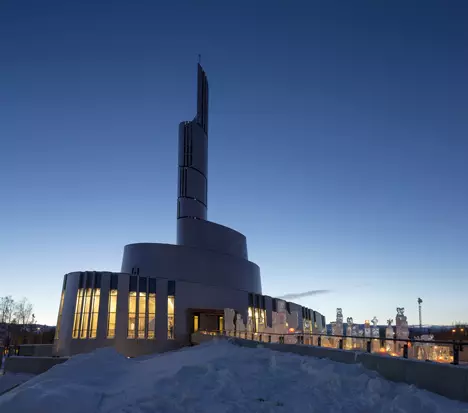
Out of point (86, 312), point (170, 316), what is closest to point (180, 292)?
point (170, 316)

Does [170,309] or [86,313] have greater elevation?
[170,309]

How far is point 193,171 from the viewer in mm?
71750

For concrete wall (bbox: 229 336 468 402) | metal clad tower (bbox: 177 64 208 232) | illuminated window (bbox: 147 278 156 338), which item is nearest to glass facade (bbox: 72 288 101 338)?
illuminated window (bbox: 147 278 156 338)

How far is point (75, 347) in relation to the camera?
45.0 metres

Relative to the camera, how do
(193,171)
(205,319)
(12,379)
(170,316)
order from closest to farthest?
(12,379), (170,316), (205,319), (193,171)

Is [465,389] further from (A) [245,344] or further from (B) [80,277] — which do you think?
(B) [80,277]

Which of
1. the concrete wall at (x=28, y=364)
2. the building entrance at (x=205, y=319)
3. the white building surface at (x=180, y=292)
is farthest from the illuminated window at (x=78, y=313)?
the building entrance at (x=205, y=319)

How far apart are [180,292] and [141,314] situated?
570 centimetres

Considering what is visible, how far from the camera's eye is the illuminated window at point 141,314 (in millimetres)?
48219

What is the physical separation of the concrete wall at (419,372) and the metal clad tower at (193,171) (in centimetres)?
5354

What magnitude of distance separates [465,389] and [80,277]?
44209 millimetres

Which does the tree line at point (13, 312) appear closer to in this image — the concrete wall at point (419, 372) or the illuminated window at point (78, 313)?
the illuminated window at point (78, 313)

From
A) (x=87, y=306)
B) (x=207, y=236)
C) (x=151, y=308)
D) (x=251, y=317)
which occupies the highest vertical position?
(x=207, y=236)

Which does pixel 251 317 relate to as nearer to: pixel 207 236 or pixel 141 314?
pixel 207 236
